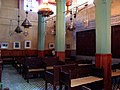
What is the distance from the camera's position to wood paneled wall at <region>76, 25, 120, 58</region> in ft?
37.6

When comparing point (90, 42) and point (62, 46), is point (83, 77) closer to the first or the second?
point (62, 46)

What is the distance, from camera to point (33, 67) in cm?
896

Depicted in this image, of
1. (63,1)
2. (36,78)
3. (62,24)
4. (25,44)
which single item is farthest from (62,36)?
(25,44)

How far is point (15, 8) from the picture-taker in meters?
16.2

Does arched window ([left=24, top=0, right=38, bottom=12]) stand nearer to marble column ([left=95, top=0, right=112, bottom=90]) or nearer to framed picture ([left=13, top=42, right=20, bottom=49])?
framed picture ([left=13, top=42, right=20, bottom=49])

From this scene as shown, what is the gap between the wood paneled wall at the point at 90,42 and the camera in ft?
37.6

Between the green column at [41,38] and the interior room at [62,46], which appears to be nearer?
the interior room at [62,46]

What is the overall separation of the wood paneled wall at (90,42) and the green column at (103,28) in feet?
18.1

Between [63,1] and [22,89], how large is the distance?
19.4ft

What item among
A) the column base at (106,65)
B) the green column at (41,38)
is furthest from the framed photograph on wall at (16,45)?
the column base at (106,65)

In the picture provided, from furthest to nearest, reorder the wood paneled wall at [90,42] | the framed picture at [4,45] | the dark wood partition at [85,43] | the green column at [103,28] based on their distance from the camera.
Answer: the framed picture at [4,45] → the dark wood partition at [85,43] → the wood paneled wall at [90,42] → the green column at [103,28]

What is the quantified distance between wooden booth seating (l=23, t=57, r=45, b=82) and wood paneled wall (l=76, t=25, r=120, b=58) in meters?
5.56

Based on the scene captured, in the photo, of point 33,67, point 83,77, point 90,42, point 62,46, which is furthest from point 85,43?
point 83,77

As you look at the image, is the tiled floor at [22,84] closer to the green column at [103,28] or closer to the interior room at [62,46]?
the interior room at [62,46]
